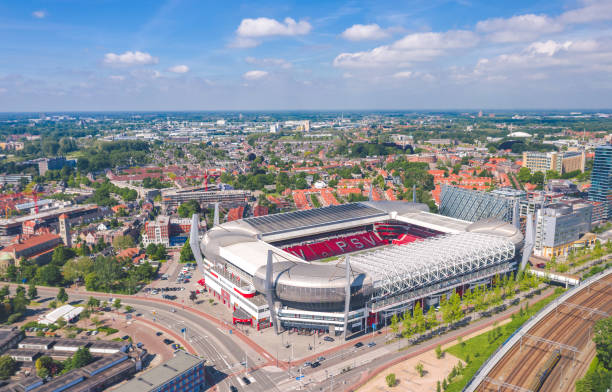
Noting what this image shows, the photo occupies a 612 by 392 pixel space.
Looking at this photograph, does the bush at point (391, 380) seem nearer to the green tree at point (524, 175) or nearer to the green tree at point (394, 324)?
the green tree at point (394, 324)

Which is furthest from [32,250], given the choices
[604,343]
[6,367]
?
[604,343]

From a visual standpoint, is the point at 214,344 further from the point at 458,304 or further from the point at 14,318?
the point at 14,318

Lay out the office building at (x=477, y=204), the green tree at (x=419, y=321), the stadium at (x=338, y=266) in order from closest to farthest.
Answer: the green tree at (x=419, y=321) → the stadium at (x=338, y=266) → the office building at (x=477, y=204)

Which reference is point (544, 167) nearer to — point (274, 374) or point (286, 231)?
point (286, 231)

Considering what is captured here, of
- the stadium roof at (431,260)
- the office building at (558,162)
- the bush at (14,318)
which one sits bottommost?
the bush at (14,318)

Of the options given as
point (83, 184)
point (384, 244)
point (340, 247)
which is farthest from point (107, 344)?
point (83, 184)

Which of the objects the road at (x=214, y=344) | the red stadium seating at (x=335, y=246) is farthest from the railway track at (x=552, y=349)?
the red stadium seating at (x=335, y=246)

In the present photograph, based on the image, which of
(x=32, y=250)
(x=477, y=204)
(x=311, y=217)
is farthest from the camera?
(x=477, y=204)
